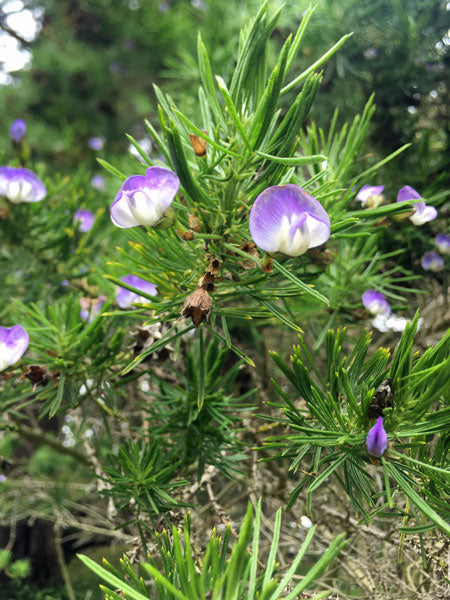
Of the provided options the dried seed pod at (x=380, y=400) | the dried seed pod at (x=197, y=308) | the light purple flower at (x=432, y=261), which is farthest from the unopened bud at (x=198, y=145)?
the light purple flower at (x=432, y=261)

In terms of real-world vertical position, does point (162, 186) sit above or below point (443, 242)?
above

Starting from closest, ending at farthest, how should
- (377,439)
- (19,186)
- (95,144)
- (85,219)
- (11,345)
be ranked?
(377,439) < (11,345) < (19,186) < (85,219) < (95,144)

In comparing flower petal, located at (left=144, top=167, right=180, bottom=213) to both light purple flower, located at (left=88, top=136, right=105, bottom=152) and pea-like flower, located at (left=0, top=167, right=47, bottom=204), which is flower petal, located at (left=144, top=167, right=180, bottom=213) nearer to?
pea-like flower, located at (left=0, top=167, right=47, bottom=204)

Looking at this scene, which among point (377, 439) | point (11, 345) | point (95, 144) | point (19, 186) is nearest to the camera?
point (377, 439)

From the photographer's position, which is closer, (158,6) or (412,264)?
(412,264)

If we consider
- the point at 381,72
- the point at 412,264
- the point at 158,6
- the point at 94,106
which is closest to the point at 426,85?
the point at 381,72

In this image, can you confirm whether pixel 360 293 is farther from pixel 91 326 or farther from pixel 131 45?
pixel 131 45

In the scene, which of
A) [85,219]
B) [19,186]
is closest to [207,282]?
[19,186]

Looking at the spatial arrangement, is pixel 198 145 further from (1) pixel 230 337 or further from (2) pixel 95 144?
(2) pixel 95 144
